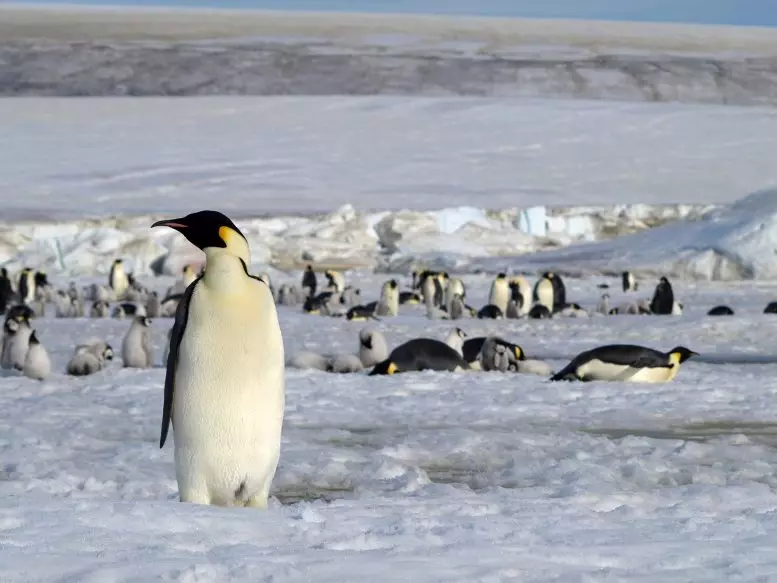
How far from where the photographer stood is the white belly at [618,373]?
6.95 meters

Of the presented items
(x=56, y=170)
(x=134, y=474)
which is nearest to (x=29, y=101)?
(x=56, y=170)

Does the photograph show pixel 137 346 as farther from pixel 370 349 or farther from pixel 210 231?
pixel 210 231

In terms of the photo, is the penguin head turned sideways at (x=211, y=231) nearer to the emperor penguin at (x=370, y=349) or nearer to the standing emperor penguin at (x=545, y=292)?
the emperor penguin at (x=370, y=349)

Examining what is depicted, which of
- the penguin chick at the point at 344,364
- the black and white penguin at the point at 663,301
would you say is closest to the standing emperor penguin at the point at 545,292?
the black and white penguin at the point at 663,301

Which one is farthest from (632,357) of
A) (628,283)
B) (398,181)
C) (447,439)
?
(398,181)

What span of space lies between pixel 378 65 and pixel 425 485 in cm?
4338

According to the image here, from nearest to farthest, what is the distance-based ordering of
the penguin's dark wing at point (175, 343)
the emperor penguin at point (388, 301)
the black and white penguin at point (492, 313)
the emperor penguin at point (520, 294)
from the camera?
the penguin's dark wing at point (175, 343)
the black and white penguin at point (492, 313)
the emperor penguin at point (388, 301)
the emperor penguin at point (520, 294)

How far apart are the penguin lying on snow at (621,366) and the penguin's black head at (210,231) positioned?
4113mm

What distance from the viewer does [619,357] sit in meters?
6.99

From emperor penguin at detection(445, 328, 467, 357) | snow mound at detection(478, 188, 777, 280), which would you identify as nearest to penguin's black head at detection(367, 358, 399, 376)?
emperor penguin at detection(445, 328, 467, 357)

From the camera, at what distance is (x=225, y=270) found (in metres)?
3.03

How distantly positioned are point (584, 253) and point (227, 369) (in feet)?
57.7

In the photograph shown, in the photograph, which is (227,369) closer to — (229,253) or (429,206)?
(229,253)

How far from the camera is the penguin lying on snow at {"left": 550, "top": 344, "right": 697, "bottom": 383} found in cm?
695
